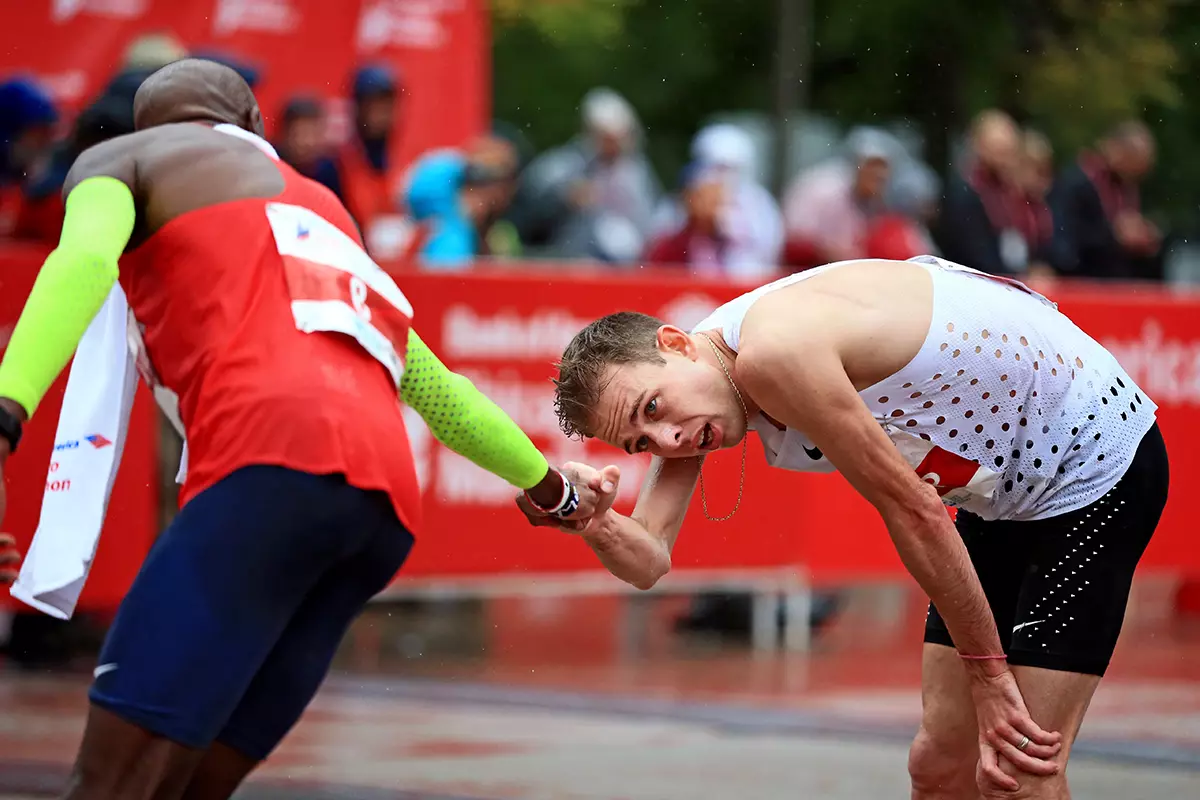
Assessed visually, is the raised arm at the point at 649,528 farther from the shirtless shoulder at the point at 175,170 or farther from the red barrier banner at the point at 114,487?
the red barrier banner at the point at 114,487

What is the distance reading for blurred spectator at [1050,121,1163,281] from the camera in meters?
13.6

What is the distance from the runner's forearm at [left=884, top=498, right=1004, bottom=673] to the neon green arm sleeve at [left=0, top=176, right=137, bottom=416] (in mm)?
1698

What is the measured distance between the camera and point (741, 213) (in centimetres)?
1199

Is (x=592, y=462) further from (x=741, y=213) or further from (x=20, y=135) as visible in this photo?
(x=20, y=135)

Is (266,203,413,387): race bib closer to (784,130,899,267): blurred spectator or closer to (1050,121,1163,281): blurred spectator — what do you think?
(784,130,899,267): blurred spectator

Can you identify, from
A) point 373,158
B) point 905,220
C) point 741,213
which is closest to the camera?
point 373,158

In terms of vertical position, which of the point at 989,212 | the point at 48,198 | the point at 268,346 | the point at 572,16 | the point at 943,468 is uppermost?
the point at 268,346

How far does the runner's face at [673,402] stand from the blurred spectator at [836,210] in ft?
25.6

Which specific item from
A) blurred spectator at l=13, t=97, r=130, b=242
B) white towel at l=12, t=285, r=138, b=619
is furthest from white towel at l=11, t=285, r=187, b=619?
blurred spectator at l=13, t=97, r=130, b=242

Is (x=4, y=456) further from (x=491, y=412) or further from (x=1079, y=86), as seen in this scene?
(x=1079, y=86)

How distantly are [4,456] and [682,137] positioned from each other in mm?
21943

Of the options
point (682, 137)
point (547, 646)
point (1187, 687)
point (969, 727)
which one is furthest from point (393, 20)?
point (682, 137)

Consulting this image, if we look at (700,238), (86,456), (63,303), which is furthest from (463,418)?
(700,238)

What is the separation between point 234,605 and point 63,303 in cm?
61
